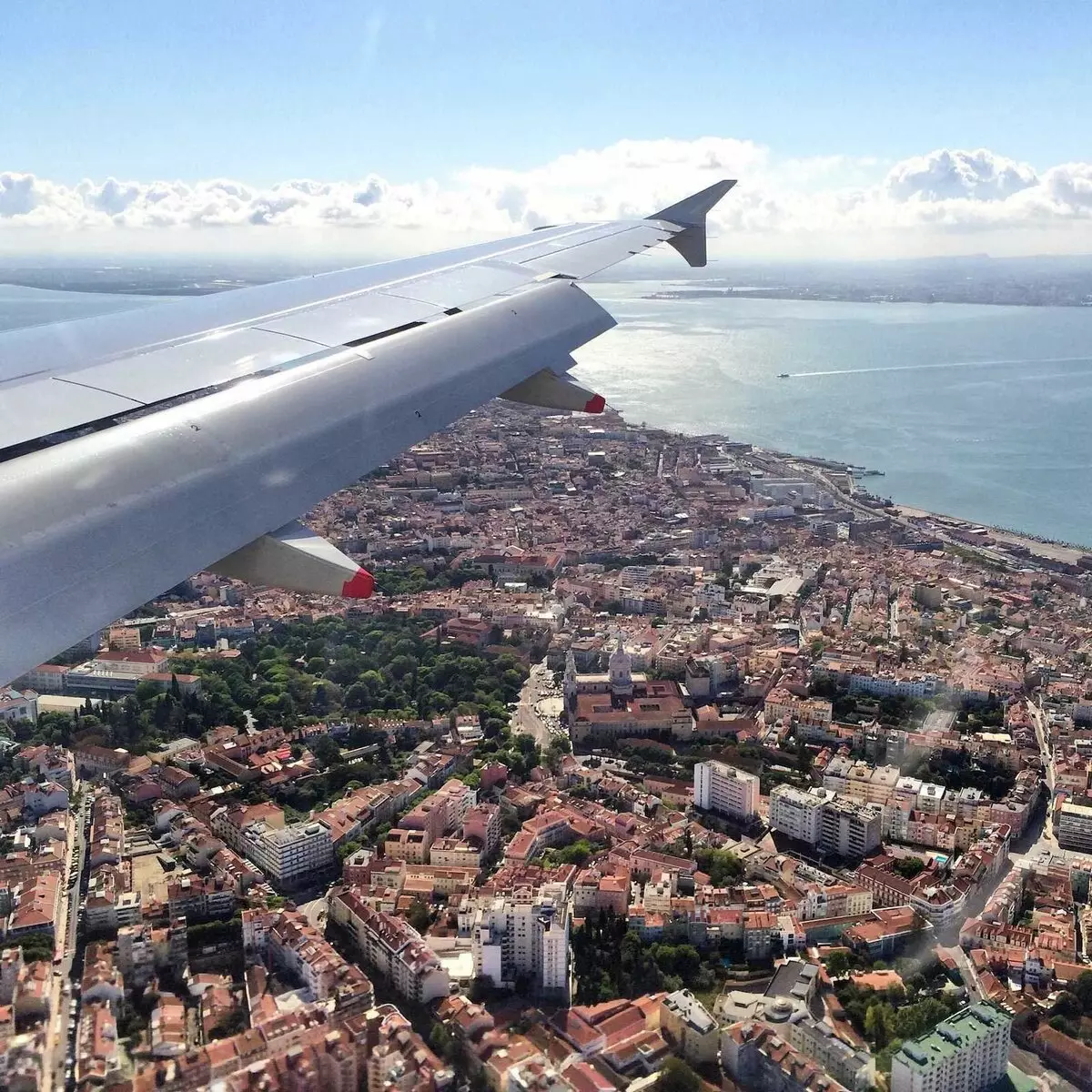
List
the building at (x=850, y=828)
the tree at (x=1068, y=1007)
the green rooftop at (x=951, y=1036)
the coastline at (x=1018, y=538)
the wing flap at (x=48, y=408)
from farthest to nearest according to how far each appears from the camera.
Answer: the coastline at (x=1018, y=538)
the building at (x=850, y=828)
the tree at (x=1068, y=1007)
the green rooftop at (x=951, y=1036)
the wing flap at (x=48, y=408)

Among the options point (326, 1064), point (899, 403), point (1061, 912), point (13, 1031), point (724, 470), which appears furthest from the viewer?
point (899, 403)

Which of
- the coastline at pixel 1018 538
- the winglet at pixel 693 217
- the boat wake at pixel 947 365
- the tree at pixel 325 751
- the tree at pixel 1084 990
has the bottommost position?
the coastline at pixel 1018 538

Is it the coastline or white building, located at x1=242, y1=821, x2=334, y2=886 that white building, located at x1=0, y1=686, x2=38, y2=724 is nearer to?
white building, located at x1=242, y1=821, x2=334, y2=886

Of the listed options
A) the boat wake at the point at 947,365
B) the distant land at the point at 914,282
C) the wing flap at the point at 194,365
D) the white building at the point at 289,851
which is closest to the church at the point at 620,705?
the white building at the point at 289,851

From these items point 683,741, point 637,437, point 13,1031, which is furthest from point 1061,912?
point 637,437

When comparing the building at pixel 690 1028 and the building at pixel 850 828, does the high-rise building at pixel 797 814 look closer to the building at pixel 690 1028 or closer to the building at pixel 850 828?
the building at pixel 850 828

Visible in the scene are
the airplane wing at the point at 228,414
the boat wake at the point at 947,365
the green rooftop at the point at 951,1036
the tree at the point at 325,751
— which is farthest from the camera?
the boat wake at the point at 947,365

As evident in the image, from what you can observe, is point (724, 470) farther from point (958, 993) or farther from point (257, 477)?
point (257, 477)

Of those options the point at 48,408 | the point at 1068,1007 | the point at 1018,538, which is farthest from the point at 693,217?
the point at 1018,538
